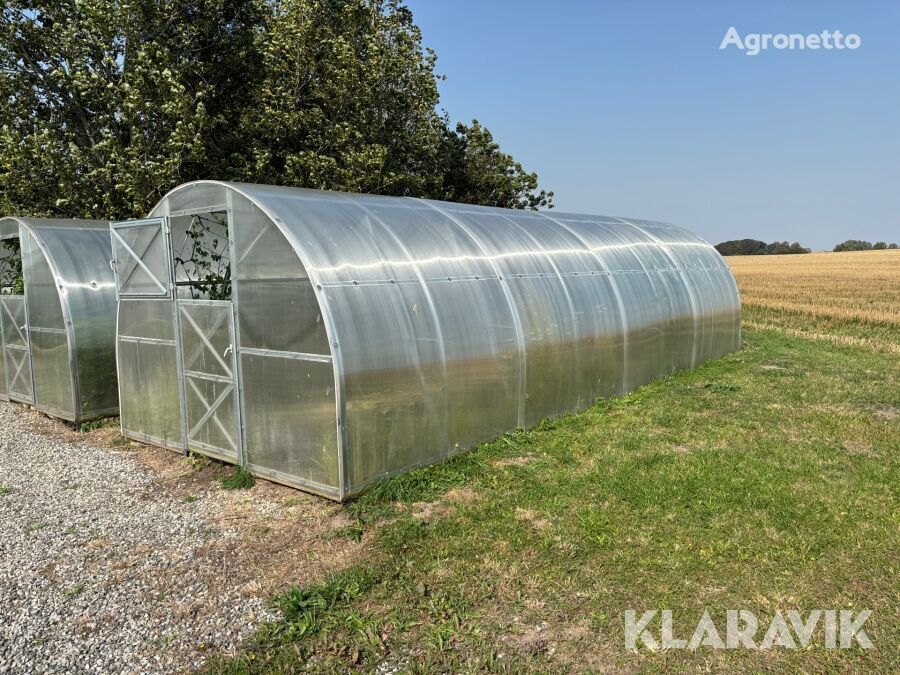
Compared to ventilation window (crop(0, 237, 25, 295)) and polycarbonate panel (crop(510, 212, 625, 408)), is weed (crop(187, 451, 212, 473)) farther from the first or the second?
ventilation window (crop(0, 237, 25, 295))

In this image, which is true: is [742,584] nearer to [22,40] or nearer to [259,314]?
[259,314]

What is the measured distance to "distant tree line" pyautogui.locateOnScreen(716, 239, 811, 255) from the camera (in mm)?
96713

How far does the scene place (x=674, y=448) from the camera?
850 cm

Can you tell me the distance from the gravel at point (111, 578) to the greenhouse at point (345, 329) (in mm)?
1228

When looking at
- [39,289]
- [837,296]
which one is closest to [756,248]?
[837,296]

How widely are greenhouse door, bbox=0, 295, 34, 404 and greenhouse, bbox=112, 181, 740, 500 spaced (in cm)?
356

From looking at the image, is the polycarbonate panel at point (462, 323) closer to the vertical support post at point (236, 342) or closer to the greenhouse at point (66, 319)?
the vertical support post at point (236, 342)

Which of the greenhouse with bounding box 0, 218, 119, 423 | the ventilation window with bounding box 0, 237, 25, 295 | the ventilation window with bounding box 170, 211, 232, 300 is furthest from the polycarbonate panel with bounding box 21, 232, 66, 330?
the ventilation window with bounding box 170, 211, 232, 300

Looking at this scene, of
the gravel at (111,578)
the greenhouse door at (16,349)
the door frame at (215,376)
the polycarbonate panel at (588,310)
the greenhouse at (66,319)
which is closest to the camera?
the gravel at (111,578)

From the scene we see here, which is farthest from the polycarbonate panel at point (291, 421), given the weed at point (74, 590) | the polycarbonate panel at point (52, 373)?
the polycarbonate panel at point (52, 373)

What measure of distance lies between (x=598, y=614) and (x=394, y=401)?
3.21m

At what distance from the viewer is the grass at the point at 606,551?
436 cm

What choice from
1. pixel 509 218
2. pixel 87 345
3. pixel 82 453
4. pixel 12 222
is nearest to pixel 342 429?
pixel 82 453

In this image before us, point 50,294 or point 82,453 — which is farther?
point 50,294
